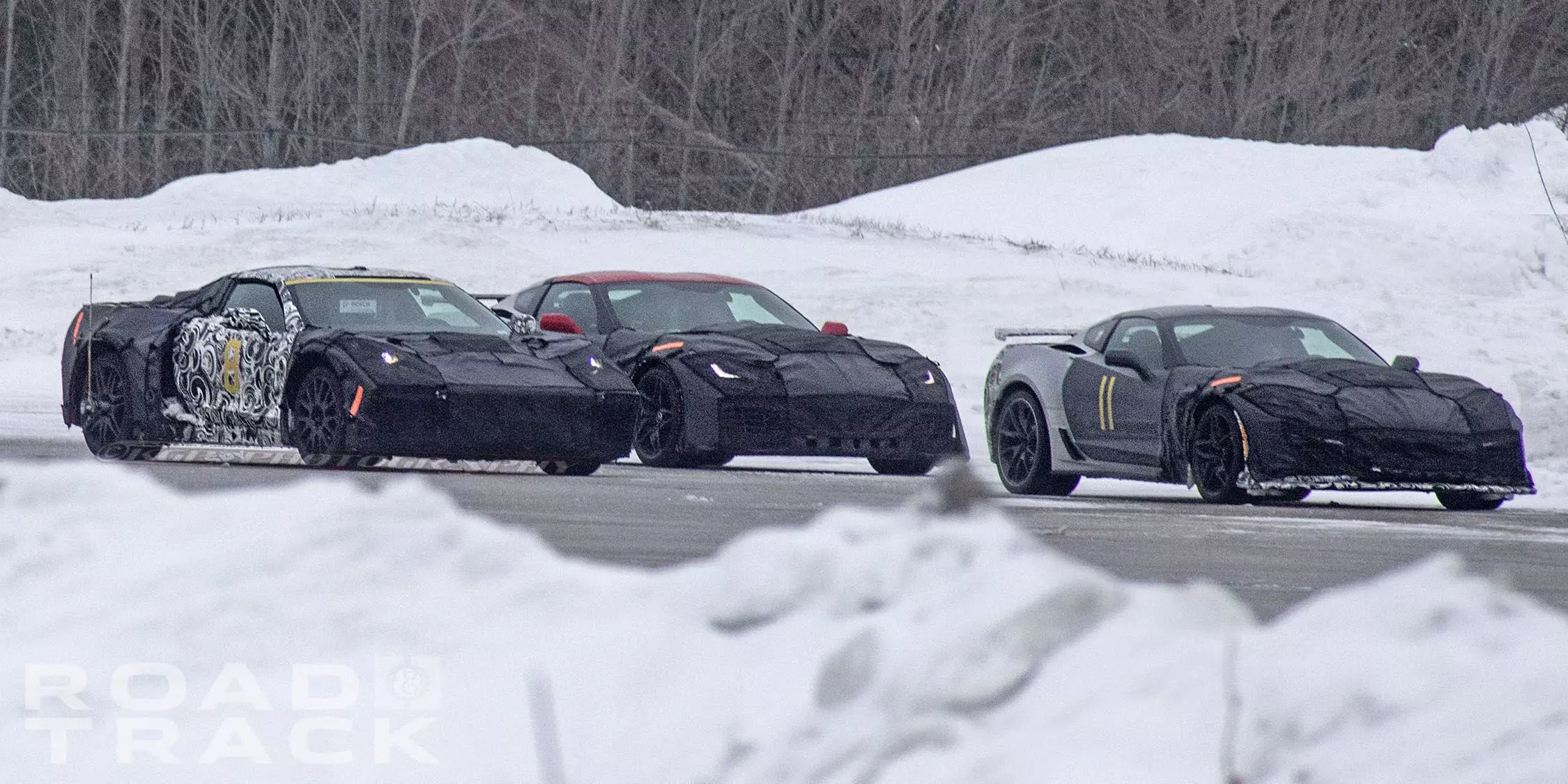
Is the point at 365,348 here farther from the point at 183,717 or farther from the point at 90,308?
the point at 183,717

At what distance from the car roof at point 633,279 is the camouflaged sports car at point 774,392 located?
0.36 metres

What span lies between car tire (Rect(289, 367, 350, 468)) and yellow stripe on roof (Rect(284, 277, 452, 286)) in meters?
1.06

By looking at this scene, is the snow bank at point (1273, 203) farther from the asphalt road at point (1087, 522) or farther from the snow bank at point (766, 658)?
the snow bank at point (766, 658)

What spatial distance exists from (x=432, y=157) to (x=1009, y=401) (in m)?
24.7

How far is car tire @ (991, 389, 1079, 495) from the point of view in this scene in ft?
46.4

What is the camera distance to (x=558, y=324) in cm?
1415

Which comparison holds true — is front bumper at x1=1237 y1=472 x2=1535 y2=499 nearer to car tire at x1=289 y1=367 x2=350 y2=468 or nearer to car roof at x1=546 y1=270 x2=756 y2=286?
car roof at x1=546 y1=270 x2=756 y2=286

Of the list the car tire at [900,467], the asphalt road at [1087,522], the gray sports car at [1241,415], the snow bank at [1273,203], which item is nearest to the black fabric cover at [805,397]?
the asphalt road at [1087,522]

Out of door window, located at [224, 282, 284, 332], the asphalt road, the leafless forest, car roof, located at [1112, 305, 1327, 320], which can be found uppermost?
the leafless forest

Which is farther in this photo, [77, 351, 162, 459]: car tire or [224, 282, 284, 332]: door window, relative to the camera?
[77, 351, 162, 459]: car tire

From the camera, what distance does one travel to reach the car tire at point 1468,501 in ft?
44.3

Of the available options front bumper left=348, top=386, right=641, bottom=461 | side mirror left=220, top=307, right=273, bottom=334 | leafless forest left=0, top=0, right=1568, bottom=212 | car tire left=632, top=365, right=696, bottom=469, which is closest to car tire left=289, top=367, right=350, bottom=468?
front bumper left=348, top=386, right=641, bottom=461

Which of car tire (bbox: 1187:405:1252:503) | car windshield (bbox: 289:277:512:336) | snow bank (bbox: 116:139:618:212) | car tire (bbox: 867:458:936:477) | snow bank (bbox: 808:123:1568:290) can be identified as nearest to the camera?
car tire (bbox: 1187:405:1252:503)

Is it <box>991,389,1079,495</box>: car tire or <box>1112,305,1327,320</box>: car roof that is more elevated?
<box>1112,305,1327,320</box>: car roof
